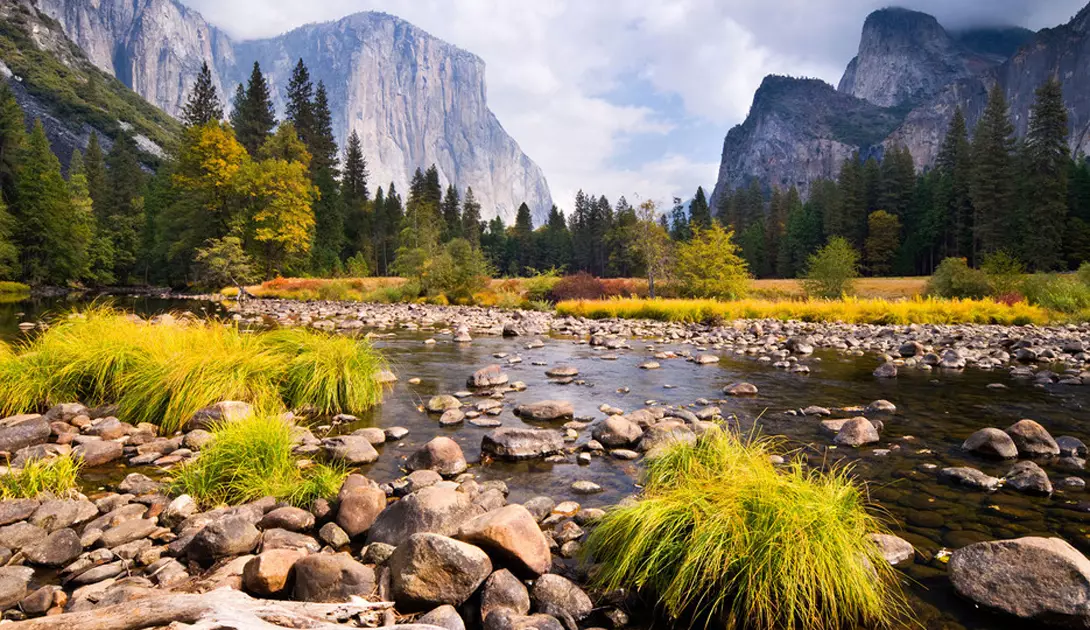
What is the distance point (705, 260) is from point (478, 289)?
1355 centimetres

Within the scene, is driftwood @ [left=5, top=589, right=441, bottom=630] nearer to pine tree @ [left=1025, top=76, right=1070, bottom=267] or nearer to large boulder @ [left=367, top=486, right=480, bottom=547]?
large boulder @ [left=367, top=486, right=480, bottom=547]

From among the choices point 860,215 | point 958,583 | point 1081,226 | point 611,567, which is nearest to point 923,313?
point 958,583

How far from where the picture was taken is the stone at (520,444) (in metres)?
5.74

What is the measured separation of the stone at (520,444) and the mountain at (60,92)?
371 ft

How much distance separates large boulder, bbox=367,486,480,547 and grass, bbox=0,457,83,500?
2.90 meters

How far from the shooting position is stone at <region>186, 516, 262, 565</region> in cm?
353

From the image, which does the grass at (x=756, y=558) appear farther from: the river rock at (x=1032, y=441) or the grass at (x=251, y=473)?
the river rock at (x=1032, y=441)

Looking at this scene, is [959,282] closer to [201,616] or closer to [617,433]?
[617,433]

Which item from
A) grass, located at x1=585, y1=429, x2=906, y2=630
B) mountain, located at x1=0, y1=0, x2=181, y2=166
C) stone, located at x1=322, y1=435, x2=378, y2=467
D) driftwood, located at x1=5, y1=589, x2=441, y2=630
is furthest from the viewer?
mountain, located at x1=0, y1=0, x2=181, y2=166

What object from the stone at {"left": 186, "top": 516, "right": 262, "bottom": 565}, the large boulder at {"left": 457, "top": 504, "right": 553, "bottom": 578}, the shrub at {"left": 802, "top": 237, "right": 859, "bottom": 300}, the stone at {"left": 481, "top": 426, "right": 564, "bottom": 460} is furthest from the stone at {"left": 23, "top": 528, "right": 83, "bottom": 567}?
the shrub at {"left": 802, "top": 237, "right": 859, "bottom": 300}

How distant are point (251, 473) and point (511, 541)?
2727 millimetres

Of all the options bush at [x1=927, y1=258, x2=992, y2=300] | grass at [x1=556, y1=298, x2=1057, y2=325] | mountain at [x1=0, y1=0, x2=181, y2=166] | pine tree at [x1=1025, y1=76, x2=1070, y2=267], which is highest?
mountain at [x1=0, y1=0, x2=181, y2=166]

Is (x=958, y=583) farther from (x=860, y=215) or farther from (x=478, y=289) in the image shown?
(x=860, y=215)

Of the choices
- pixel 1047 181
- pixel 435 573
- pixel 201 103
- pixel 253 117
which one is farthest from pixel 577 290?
pixel 201 103
